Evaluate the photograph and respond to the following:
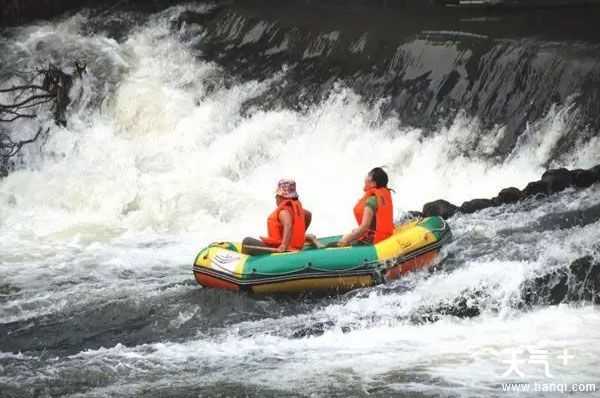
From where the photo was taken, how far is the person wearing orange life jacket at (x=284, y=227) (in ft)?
28.7

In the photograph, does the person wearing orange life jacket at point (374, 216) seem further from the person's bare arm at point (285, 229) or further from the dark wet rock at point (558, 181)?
the dark wet rock at point (558, 181)

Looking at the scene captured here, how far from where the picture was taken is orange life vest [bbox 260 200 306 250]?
8.75 m

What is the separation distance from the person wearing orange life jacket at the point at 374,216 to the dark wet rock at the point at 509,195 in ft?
6.14

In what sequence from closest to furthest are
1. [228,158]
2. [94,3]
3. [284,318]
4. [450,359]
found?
[450,359] < [284,318] < [228,158] < [94,3]

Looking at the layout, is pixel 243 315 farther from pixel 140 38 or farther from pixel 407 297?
pixel 140 38

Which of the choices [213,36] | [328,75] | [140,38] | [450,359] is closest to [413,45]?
[328,75]

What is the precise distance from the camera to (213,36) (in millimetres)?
15914

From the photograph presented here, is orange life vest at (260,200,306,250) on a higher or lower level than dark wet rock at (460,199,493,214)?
lower

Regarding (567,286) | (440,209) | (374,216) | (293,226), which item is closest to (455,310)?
(567,286)

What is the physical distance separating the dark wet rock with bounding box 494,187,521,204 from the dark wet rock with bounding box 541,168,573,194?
1.02 ft

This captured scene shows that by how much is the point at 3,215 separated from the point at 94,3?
22.7 feet

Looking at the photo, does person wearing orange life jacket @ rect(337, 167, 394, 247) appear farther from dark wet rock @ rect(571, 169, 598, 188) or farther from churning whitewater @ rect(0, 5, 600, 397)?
dark wet rock @ rect(571, 169, 598, 188)

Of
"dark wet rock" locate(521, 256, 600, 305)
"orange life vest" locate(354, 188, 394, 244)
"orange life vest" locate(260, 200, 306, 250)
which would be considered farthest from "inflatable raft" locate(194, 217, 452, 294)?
"dark wet rock" locate(521, 256, 600, 305)

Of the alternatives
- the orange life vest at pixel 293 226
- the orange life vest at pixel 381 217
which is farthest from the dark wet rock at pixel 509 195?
the orange life vest at pixel 293 226
